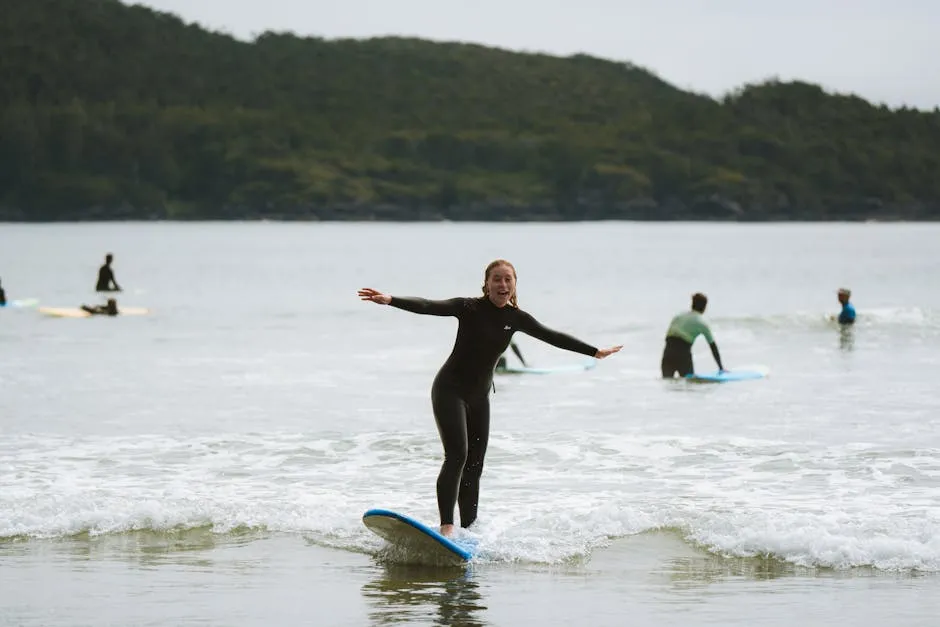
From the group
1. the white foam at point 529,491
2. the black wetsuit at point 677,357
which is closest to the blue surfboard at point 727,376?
the black wetsuit at point 677,357

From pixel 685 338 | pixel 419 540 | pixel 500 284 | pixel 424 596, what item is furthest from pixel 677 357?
pixel 424 596

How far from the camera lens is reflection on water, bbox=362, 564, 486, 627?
9.28 m

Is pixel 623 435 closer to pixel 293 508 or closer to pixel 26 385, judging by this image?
pixel 293 508

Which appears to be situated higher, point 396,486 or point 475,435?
point 475,435

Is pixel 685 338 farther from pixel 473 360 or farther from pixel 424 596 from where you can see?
pixel 424 596

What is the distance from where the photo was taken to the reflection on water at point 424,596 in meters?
9.28

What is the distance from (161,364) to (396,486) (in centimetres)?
1717

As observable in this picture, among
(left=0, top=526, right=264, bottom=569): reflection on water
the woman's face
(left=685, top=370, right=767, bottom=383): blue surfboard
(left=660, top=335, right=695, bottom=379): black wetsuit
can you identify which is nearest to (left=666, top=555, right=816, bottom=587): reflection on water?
the woman's face

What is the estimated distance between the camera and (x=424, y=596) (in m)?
9.85

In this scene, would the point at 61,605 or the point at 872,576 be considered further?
the point at 872,576

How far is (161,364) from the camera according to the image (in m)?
31.1

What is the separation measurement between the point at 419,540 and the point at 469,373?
1.34 meters

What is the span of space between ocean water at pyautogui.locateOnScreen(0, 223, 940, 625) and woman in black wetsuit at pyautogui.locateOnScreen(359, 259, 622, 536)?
0.89 meters

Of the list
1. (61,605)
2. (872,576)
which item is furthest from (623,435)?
(61,605)
